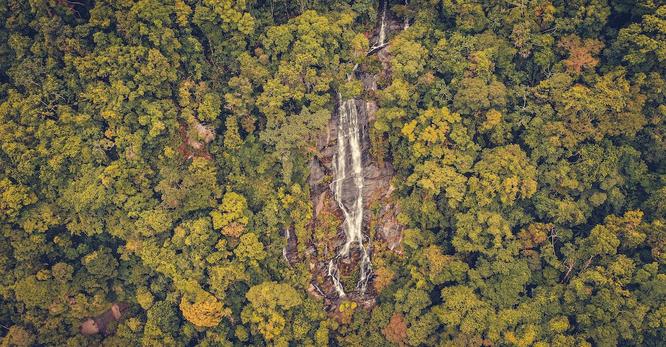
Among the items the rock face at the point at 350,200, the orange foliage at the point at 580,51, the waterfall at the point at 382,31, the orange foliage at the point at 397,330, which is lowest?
the orange foliage at the point at 397,330

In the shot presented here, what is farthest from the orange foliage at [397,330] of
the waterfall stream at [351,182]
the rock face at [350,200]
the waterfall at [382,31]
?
the waterfall at [382,31]

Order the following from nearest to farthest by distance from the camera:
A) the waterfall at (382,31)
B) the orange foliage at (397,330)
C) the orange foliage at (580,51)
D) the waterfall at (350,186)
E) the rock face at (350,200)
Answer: the orange foliage at (580,51), the orange foliage at (397,330), the waterfall at (382,31), the rock face at (350,200), the waterfall at (350,186)

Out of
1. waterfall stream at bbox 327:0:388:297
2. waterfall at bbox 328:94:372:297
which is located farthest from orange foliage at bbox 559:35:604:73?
waterfall at bbox 328:94:372:297

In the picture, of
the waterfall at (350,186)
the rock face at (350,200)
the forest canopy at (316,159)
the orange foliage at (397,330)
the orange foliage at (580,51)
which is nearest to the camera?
the forest canopy at (316,159)

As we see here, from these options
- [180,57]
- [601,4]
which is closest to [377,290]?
[180,57]

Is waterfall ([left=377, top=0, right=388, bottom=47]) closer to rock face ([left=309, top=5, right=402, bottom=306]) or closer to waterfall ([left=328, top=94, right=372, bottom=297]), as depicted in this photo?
rock face ([left=309, top=5, right=402, bottom=306])

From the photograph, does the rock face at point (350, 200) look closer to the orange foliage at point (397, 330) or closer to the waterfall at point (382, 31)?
the waterfall at point (382, 31)
